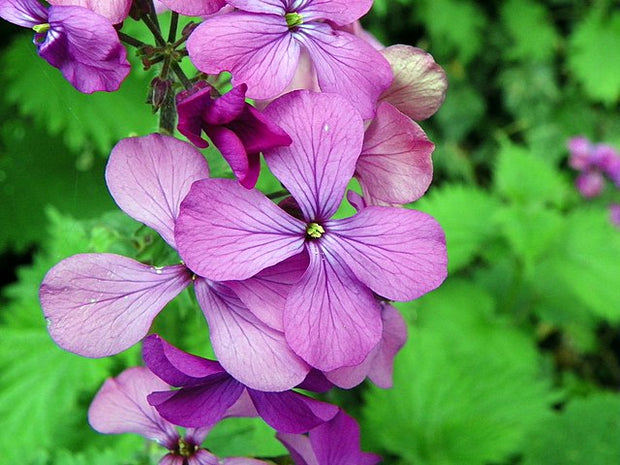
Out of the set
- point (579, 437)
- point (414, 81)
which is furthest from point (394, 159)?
point (579, 437)

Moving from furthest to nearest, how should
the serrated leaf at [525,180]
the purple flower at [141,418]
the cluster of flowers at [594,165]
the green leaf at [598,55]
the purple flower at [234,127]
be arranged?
the green leaf at [598,55] → the cluster of flowers at [594,165] → the serrated leaf at [525,180] → the purple flower at [141,418] → the purple flower at [234,127]

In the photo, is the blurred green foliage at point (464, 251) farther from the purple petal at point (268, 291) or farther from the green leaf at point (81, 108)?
the purple petal at point (268, 291)

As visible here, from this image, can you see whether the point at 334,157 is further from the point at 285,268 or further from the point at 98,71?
the point at 98,71

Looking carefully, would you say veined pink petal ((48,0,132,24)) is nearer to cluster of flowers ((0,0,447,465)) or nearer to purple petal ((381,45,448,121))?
cluster of flowers ((0,0,447,465))

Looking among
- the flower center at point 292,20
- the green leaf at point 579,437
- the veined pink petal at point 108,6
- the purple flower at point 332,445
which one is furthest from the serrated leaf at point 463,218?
the veined pink petal at point 108,6

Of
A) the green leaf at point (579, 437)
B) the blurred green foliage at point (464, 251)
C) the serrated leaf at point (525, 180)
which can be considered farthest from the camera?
the serrated leaf at point (525, 180)

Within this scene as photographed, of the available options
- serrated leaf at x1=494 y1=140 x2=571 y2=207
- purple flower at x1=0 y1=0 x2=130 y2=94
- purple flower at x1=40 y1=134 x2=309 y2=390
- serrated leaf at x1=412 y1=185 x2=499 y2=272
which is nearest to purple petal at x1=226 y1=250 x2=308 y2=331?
purple flower at x1=40 y1=134 x2=309 y2=390
